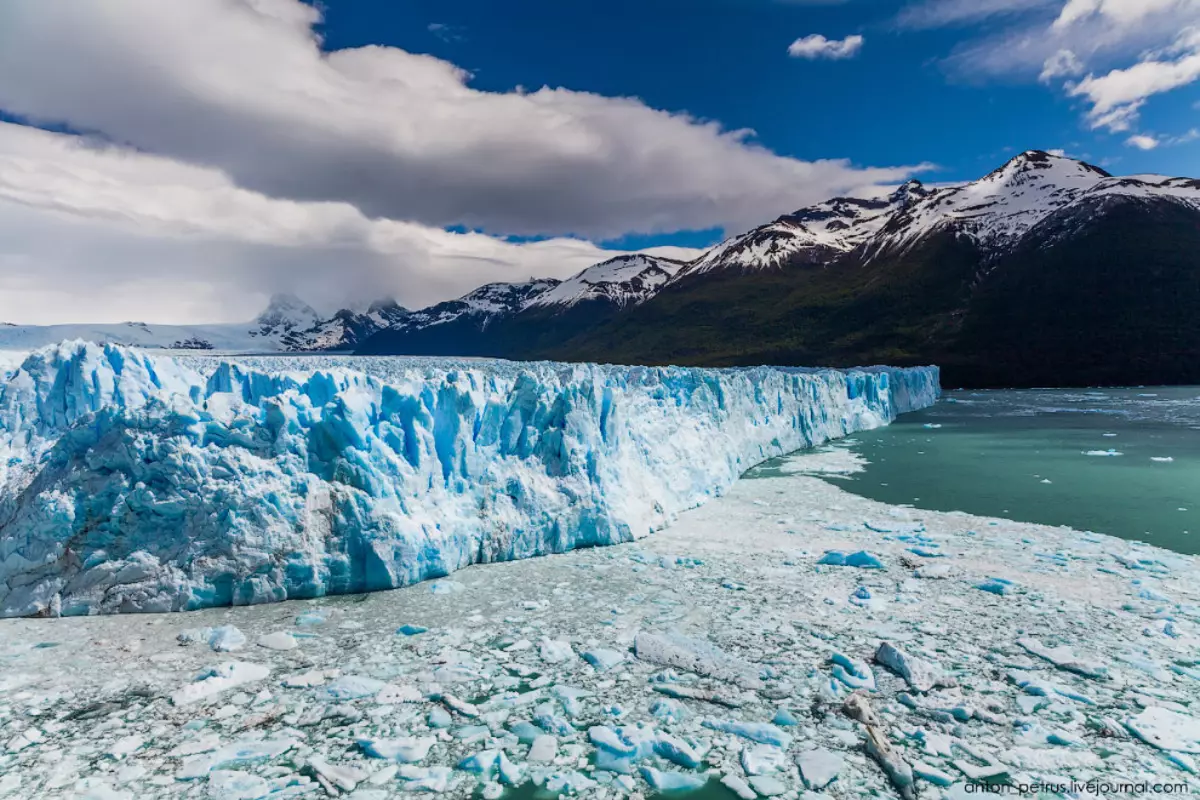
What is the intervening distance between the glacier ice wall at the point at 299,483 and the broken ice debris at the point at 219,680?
1.70m

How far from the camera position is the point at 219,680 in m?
5.04

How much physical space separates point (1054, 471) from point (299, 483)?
1834 cm

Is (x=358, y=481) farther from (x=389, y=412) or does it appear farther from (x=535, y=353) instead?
(x=535, y=353)

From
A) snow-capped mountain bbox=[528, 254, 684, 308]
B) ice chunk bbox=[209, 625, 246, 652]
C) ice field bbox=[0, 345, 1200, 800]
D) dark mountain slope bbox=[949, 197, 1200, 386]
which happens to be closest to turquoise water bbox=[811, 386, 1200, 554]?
ice field bbox=[0, 345, 1200, 800]

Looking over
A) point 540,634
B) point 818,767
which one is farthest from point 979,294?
point 818,767

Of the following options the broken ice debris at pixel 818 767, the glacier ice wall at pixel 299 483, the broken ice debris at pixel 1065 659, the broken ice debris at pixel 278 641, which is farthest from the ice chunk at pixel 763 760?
the glacier ice wall at pixel 299 483

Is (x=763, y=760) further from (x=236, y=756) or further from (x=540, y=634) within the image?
(x=236, y=756)

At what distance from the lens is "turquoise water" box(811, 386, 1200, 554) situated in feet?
37.5

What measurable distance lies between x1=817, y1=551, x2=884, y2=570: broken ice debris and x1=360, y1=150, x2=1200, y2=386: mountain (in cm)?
A: 7144

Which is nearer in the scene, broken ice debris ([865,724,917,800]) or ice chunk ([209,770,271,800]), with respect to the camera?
ice chunk ([209,770,271,800])

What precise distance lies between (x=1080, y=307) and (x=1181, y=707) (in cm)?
8942

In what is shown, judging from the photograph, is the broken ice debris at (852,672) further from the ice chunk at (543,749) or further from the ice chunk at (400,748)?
the ice chunk at (400,748)

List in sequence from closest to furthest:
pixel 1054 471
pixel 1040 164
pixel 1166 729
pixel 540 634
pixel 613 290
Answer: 1. pixel 1166 729
2. pixel 540 634
3. pixel 1054 471
4. pixel 1040 164
5. pixel 613 290

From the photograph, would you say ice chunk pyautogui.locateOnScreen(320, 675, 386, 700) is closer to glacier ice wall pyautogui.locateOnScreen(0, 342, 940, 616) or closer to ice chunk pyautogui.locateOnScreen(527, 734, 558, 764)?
ice chunk pyautogui.locateOnScreen(527, 734, 558, 764)
